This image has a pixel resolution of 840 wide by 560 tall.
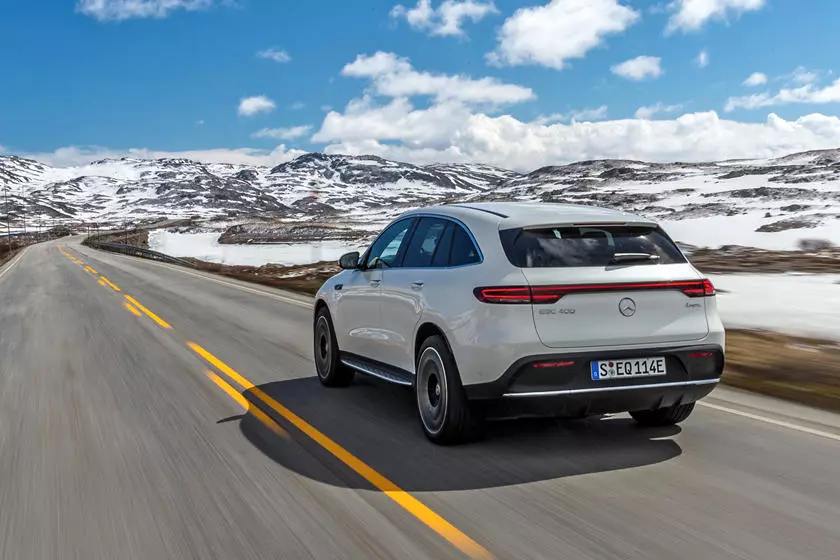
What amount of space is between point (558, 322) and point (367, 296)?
2.46 metres

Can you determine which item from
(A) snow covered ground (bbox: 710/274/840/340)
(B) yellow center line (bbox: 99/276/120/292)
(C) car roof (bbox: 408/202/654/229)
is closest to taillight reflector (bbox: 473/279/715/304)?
(C) car roof (bbox: 408/202/654/229)

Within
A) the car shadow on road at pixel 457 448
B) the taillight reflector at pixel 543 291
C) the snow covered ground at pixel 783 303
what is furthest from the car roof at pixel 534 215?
the snow covered ground at pixel 783 303

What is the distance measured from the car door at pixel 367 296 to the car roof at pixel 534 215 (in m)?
0.91

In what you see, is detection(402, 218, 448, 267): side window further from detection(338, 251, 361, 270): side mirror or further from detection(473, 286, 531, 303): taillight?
detection(473, 286, 531, 303): taillight

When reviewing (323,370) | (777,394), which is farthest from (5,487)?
(777,394)

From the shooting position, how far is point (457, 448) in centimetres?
554

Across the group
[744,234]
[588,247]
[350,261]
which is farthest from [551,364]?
[744,234]

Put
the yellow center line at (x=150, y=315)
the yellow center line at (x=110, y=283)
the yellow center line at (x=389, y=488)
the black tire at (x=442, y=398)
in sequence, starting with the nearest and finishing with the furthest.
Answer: the yellow center line at (x=389, y=488) → the black tire at (x=442, y=398) → the yellow center line at (x=150, y=315) → the yellow center line at (x=110, y=283)

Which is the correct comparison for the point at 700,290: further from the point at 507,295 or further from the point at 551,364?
the point at 507,295

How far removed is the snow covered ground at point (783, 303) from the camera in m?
11.6

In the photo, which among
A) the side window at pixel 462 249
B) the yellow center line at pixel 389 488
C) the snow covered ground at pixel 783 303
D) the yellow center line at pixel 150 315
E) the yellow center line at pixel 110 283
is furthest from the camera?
the yellow center line at pixel 110 283

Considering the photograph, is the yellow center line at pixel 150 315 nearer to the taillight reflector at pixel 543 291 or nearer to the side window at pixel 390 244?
the side window at pixel 390 244

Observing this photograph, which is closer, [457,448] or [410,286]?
[457,448]

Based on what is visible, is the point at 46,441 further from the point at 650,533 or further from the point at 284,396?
the point at 650,533
